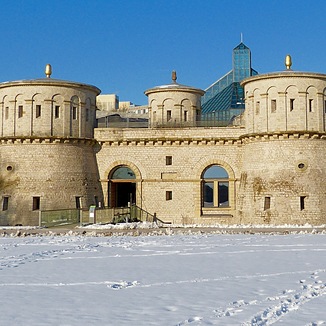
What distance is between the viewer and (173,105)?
36.1 m

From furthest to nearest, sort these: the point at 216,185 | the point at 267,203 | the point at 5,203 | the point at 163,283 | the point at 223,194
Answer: the point at 223,194, the point at 216,185, the point at 5,203, the point at 267,203, the point at 163,283

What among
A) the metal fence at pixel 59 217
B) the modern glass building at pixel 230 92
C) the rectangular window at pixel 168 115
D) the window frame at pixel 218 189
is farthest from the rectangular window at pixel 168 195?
the modern glass building at pixel 230 92

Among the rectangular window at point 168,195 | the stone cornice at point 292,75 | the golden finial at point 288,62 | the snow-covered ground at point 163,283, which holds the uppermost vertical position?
the golden finial at point 288,62

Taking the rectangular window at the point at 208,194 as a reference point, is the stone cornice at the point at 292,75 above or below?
above

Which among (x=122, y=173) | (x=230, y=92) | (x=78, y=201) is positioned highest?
(x=230, y=92)

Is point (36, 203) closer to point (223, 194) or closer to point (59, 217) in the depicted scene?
point (59, 217)

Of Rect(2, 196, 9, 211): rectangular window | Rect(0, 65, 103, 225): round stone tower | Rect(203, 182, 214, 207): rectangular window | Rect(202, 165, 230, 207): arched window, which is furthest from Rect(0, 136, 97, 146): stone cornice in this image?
Rect(203, 182, 214, 207): rectangular window

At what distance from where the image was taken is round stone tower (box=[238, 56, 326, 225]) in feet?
95.2

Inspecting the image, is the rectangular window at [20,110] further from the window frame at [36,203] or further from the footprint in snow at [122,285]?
the footprint in snow at [122,285]

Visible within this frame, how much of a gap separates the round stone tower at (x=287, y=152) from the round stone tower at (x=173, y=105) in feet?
21.7

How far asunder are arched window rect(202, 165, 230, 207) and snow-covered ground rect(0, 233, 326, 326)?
45.5 feet

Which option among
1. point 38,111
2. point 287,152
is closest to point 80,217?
point 38,111

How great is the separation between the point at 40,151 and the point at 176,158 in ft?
27.8

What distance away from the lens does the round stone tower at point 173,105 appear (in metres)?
36.1
